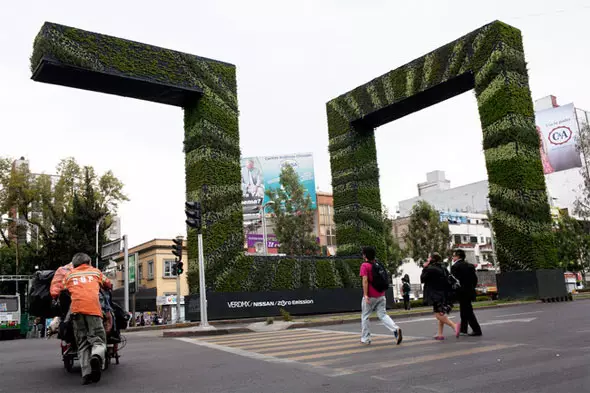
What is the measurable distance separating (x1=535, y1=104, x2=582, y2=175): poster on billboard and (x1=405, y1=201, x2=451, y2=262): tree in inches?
1025

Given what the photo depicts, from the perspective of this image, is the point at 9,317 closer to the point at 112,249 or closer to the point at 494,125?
the point at 112,249

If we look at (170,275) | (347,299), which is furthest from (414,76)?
(170,275)

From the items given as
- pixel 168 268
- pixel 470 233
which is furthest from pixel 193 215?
pixel 470 233

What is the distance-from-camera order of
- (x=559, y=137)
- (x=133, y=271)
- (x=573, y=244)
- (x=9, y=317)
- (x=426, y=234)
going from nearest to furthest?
(x=9, y=317) → (x=133, y=271) → (x=426, y=234) → (x=573, y=244) → (x=559, y=137)

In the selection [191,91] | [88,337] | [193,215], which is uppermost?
[191,91]

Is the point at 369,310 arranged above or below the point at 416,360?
above

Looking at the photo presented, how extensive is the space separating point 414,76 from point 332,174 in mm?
6809

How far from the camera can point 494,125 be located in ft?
77.0

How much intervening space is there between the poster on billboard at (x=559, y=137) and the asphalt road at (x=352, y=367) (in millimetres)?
59583

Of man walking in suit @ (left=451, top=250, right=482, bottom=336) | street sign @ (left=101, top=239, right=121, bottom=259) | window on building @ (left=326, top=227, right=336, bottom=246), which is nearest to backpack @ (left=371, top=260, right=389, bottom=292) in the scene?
man walking in suit @ (left=451, top=250, right=482, bottom=336)

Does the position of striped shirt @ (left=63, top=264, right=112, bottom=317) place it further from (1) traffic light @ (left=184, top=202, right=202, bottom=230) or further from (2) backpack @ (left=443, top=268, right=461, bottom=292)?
(1) traffic light @ (left=184, top=202, right=202, bottom=230)

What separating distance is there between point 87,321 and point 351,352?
3947 millimetres

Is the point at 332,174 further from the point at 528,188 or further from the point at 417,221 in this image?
the point at 417,221

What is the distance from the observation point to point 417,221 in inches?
1722
